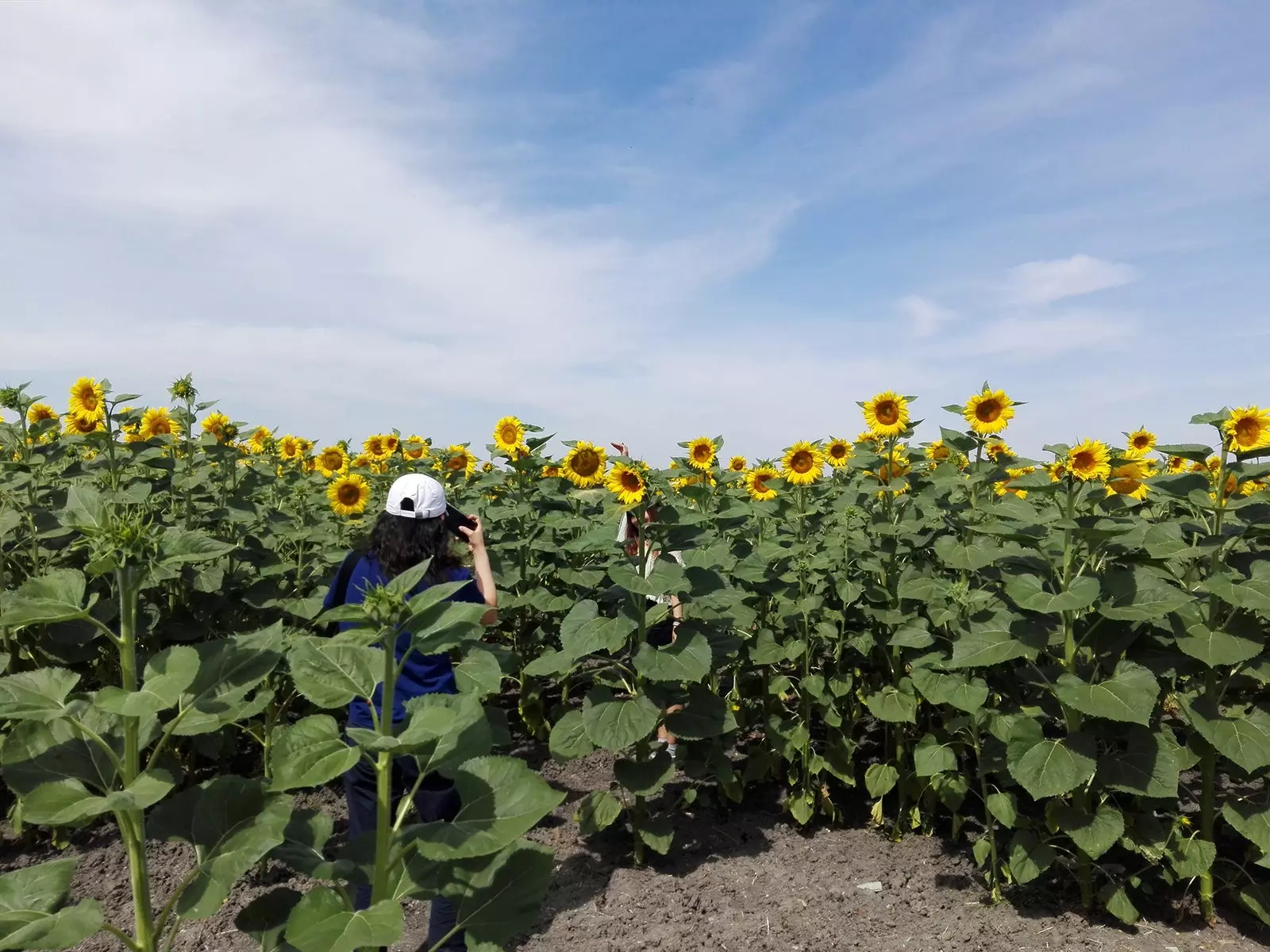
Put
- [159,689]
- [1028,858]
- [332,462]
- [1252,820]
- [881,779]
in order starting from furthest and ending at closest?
[332,462], [881,779], [1028,858], [1252,820], [159,689]

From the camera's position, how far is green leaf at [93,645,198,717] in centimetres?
129

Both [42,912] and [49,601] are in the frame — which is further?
[49,601]

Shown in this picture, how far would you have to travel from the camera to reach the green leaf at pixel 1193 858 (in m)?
3.38

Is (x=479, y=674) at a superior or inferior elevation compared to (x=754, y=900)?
superior

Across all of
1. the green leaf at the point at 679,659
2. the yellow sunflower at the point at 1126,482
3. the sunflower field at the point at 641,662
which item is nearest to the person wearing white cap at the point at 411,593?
the sunflower field at the point at 641,662

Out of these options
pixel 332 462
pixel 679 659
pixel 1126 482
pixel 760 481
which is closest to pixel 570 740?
pixel 679 659

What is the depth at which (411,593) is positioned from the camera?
3.17 m

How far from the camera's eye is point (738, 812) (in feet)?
15.1

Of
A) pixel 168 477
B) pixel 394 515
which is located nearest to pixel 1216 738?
pixel 394 515

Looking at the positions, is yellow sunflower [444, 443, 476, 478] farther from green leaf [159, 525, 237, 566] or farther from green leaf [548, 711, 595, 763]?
green leaf [159, 525, 237, 566]

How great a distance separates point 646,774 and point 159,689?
2818mm

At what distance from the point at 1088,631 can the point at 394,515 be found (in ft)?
8.54

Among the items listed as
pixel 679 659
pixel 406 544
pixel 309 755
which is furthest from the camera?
pixel 679 659

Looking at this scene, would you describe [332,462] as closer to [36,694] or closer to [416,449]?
[416,449]
